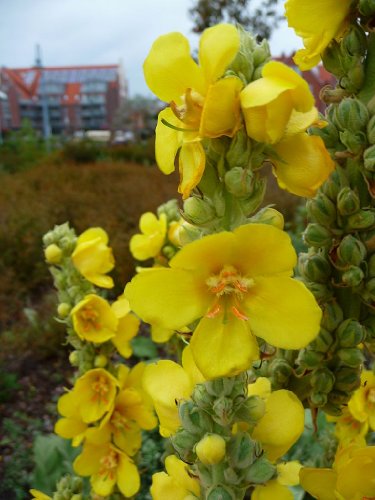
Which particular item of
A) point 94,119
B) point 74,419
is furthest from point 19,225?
point 94,119

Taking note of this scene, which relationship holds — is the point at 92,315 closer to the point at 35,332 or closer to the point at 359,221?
the point at 359,221

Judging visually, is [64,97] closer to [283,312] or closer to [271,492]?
[271,492]

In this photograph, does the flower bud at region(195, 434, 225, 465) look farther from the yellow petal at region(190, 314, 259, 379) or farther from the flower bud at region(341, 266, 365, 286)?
the flower bud at region(341, 266, 365, 286)

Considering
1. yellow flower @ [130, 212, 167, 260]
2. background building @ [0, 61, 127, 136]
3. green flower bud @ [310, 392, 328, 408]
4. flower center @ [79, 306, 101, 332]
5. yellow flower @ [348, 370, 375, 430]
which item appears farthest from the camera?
background building @ [0, 61, 127, 136]

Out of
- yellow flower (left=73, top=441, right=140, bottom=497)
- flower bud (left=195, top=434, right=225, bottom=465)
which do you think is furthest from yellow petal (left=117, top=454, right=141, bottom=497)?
flower bud (left=195, top=434, right=225, bottom=465)

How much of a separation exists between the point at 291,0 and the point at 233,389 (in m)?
0.58

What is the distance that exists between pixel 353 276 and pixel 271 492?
1.16ft

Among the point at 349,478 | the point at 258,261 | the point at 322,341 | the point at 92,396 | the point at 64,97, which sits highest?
the point at 258,261

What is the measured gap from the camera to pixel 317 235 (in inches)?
36.3

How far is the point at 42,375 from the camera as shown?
5.18 metres

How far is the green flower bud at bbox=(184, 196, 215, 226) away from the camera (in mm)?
717

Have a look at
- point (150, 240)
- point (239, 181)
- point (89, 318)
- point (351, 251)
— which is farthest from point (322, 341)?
point (150, 240)

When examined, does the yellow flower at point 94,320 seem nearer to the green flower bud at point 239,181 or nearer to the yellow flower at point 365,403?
the yellow flower at point 365,403

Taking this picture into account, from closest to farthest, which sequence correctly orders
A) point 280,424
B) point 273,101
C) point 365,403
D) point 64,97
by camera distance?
point 273,101
point 280,424
point 365,403
point 64,97
